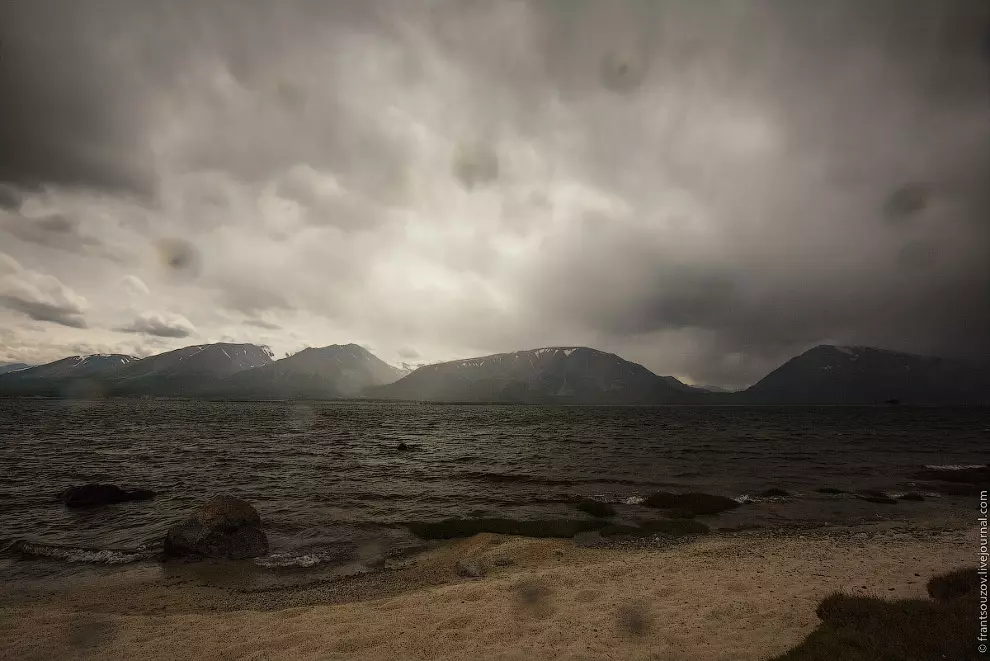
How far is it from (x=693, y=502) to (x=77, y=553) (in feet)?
104

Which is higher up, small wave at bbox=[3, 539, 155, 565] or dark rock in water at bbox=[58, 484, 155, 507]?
dark rock in water at bbox=[58, 484, 155, 507]

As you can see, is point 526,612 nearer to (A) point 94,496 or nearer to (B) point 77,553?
(B) point 77,553

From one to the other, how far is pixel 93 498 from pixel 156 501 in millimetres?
3190

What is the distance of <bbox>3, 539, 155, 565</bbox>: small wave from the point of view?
17125 millimetres

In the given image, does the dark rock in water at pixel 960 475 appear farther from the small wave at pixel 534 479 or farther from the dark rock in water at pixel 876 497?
the small wave at pixel 534 479

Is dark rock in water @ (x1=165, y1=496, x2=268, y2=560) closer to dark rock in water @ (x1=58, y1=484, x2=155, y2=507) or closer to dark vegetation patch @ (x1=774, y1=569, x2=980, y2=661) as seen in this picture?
dark rock in water @ (x1=58, y1=484, x2=155, y2=507)

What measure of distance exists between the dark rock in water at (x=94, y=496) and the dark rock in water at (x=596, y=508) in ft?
93.4

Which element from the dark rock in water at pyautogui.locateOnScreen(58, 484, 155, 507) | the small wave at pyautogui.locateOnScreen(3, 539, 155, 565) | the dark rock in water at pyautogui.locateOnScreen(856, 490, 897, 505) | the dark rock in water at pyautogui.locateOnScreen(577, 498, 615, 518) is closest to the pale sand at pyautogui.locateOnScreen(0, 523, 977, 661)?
the small wave at pyautogui.locateOnScreen(3, 539, 155, 565)

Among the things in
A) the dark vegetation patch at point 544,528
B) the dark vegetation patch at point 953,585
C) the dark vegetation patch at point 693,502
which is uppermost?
the dark vegetation patch at point 953,585

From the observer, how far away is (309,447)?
54.0m

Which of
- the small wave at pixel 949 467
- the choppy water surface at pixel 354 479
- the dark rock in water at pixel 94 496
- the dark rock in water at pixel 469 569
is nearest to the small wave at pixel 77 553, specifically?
the choppy water surface at pixel 354 479

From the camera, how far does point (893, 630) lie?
8.84 m

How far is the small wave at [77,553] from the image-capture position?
56.2 feet

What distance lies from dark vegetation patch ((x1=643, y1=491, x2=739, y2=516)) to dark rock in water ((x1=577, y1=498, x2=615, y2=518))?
3154mm
